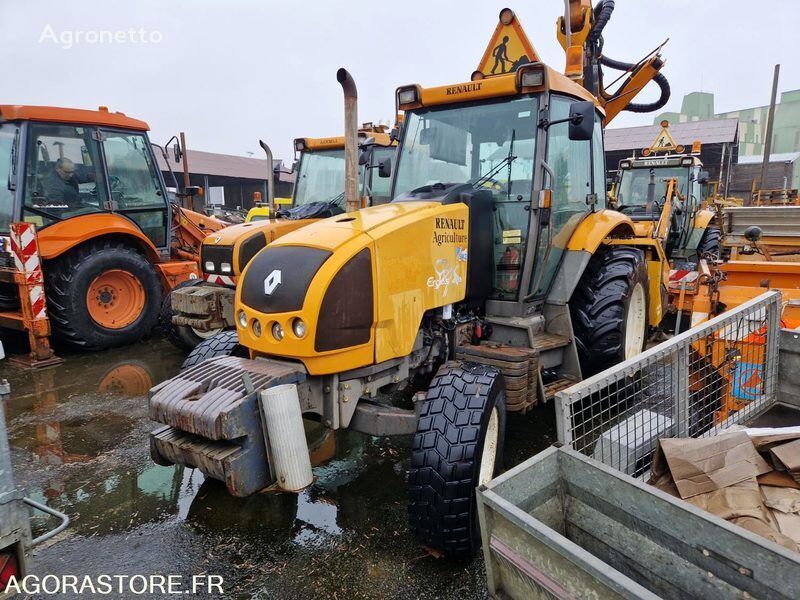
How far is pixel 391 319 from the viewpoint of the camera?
9.30 feet

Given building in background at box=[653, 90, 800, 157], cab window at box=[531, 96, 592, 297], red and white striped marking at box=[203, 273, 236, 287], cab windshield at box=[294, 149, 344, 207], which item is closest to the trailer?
cab window at box=[531, 96, 592, 297]

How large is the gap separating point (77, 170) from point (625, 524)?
6799 millimetres

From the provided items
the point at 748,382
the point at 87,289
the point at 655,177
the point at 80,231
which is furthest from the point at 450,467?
→ the point at 655,177

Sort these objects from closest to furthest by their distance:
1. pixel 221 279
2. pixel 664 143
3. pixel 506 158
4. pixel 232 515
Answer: pixel 232 515 < pixel 506 158 < pixel 221 279 < pixel 664 143

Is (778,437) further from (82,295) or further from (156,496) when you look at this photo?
(82,295)

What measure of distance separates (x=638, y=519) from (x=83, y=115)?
703cm

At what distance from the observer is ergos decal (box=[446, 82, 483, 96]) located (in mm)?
3558

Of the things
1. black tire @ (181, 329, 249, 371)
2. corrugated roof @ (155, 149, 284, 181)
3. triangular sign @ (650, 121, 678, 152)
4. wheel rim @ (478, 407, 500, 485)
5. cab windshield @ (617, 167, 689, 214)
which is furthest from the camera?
corrugated roof @ (155, 149, 284, 181)

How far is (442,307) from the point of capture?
3303 millimetres

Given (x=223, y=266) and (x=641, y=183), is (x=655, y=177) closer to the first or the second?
(x=641, y=183)

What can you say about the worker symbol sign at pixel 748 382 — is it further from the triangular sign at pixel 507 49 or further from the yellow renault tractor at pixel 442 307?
the triangular sign at pixel 507 49

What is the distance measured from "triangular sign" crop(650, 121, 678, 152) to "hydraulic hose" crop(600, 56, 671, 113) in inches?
208

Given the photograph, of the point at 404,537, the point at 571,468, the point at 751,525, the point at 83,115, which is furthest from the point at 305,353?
the point at 83,115

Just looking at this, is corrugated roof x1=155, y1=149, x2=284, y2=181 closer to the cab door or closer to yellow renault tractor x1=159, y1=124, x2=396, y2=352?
the cab door
